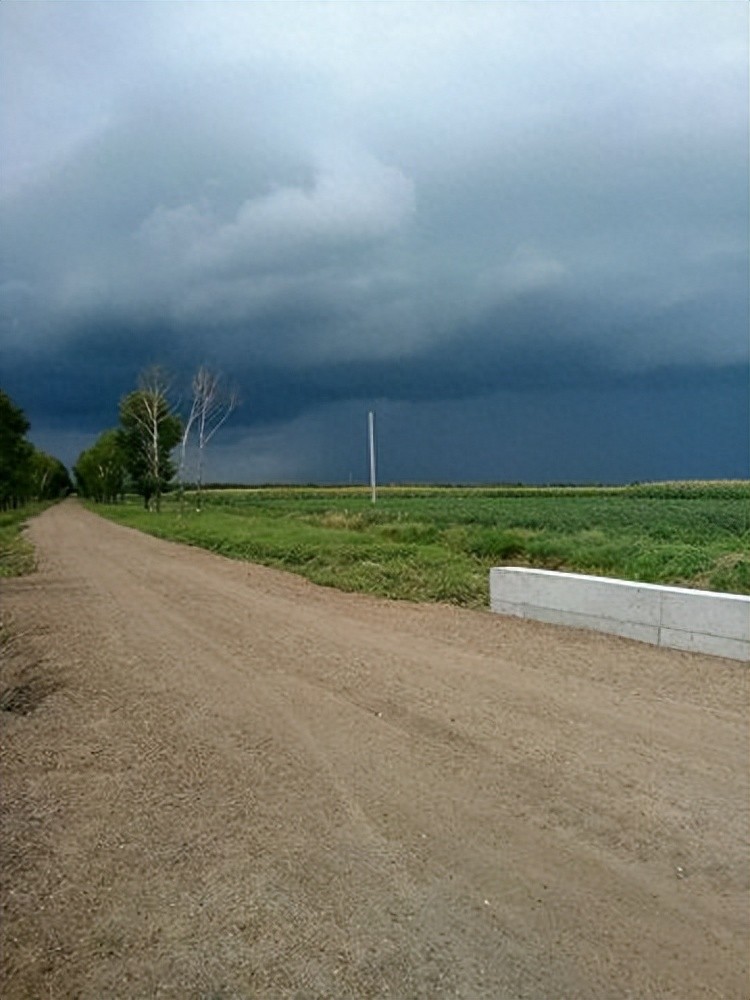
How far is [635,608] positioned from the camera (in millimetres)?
7953

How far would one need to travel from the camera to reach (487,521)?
22875mm

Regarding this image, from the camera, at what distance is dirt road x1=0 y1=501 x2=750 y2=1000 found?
2734mm

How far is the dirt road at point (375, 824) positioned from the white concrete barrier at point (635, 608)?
28 centimetres

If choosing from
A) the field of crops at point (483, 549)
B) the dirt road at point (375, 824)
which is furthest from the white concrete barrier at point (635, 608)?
the field of crops at point (483, 549)

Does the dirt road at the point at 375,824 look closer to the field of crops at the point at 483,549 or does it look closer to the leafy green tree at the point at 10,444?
the field of crops at the point at 483,549

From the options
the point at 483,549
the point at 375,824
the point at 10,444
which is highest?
the point at 10,444

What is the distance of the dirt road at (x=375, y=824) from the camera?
8.97 ft

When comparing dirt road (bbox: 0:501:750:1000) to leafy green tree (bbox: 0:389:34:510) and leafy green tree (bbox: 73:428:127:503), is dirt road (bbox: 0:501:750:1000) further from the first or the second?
leafy green tree (bbox: 73:428:127:503)

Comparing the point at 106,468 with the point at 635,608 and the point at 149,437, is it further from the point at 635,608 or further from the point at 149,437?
the point at 635,608

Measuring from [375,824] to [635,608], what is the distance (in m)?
5.08

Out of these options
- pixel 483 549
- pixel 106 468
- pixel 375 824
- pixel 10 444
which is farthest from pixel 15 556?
pixel 106 468

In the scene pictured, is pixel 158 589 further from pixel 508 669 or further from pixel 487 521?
pixel 487 521

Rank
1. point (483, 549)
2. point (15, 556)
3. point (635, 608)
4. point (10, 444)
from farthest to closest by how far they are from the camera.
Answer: point (10, 444), point (15, 556), point (483, 549), point (635, 608)

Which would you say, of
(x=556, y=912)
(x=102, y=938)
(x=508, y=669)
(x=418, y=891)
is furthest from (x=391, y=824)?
(x=508, y=669)
